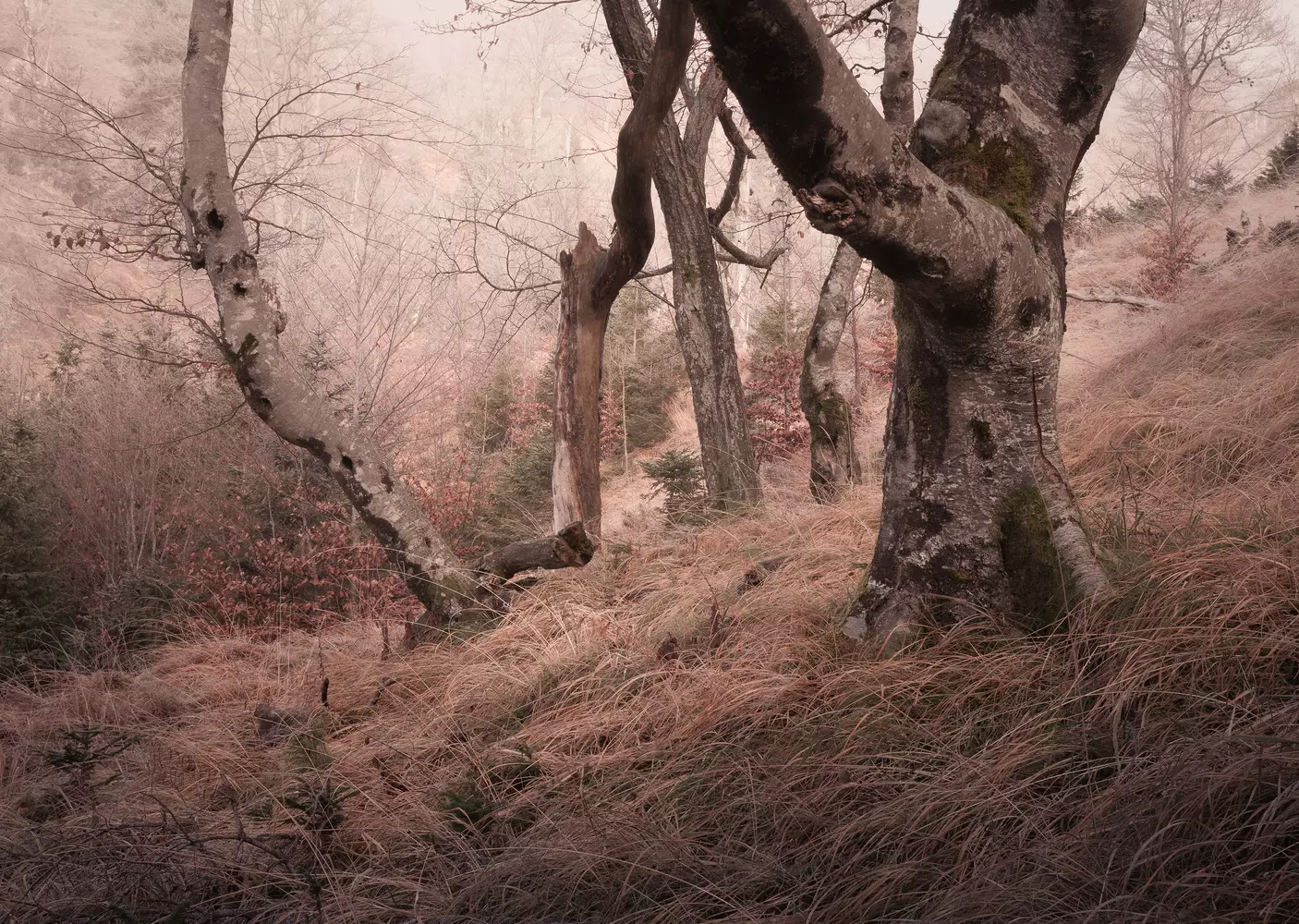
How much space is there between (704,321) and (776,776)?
4.54 metres

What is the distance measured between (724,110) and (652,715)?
590 cm

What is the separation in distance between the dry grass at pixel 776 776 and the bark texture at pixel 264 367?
886mm

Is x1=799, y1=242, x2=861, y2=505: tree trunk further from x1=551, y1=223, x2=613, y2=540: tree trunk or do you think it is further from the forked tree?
the forked tree

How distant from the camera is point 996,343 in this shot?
257 cm

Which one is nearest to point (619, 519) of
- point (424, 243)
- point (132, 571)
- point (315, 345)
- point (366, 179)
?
point (315, 345)

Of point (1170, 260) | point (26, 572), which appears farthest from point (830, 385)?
point (1170, 260)

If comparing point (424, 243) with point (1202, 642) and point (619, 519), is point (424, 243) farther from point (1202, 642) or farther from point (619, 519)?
point (1202, 642)

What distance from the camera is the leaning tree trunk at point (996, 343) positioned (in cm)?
254

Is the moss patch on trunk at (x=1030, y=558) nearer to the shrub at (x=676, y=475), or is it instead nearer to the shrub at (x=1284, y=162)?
the shrub at (x=676, y=475)

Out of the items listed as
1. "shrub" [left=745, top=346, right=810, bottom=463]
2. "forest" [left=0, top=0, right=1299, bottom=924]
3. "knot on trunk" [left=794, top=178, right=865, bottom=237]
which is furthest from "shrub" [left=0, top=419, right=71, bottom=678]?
"shrub" [left=745, top=346, right=810, bottom=463]

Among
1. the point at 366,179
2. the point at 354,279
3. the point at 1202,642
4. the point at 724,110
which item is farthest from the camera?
the point at 366,179

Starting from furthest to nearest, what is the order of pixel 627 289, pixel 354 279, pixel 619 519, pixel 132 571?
pixel 627 289
pixel 619 519
pixel 354 279
pixel 132 571

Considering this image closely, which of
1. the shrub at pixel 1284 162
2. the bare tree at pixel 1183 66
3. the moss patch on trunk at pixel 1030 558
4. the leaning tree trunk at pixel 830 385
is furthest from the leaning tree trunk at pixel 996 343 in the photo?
the shrub at pixel 1284 162

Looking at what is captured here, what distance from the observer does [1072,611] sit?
2.44 metres
